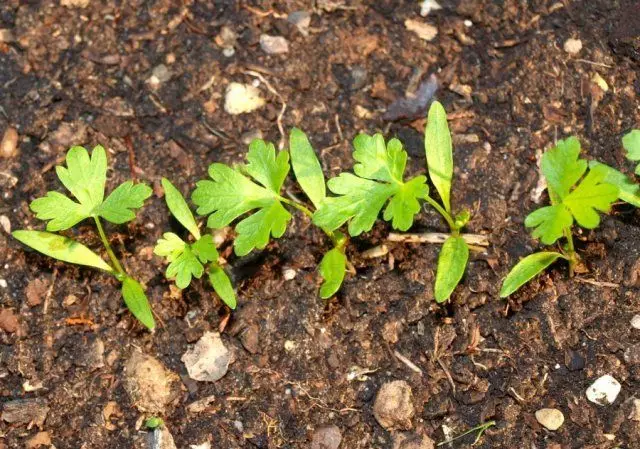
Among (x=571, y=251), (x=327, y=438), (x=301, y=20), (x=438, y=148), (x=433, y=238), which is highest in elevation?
(x=301, y=20)

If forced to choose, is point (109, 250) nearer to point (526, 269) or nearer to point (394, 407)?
point (394, 407)

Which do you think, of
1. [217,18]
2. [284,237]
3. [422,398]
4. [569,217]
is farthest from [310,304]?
[217,18]

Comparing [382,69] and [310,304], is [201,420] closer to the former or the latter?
[310,304]

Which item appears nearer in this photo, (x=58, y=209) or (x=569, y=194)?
(x=569, y=194)

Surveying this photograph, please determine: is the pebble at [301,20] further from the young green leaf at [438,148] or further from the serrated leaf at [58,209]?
the serrated leaf at [58,209]

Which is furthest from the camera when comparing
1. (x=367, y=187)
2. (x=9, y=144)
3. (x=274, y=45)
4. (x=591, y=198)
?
(x=274, y=45)

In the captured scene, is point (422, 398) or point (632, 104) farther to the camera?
point (632, 104)

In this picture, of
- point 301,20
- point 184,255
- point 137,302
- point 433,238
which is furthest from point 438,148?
point 137,302

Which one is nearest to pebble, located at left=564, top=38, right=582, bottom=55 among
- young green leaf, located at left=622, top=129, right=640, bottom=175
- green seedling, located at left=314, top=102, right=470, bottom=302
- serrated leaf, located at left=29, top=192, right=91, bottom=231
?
young green leaf, located at left=622, top=129, right=640, bottom=175
